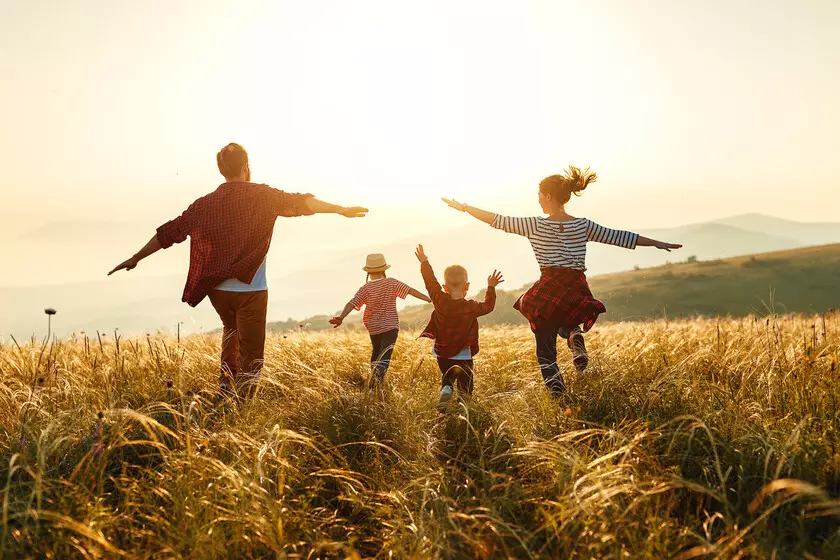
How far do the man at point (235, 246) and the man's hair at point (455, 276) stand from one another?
126 cm

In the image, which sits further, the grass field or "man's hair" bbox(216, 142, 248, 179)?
"man's hair" bbox(216, 142, 248, 179)

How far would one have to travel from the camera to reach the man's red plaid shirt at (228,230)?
567 cm

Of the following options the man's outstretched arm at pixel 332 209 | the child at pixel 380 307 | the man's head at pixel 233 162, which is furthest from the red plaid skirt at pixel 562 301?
the man's head at pixel 233 162

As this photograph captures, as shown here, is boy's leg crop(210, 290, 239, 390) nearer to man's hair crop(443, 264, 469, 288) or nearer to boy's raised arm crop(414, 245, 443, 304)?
boy's raised arm crop(414, 245, 443, 304)

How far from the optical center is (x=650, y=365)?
19.6 ft

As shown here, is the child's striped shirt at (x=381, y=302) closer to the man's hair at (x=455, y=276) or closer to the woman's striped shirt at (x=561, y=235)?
the man's hair at (x=455, y=276)

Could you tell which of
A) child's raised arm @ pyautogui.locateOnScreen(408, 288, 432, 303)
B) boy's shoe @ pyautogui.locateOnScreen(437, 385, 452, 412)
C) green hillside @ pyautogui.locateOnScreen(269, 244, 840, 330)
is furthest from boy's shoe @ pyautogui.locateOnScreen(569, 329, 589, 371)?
green hillside @ pyautogui.locateOnScreen(269, 244, 840, 330)

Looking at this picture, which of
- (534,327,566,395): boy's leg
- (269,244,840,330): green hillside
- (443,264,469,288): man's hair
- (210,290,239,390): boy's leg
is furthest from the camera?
(269,244,840,330): green hillside

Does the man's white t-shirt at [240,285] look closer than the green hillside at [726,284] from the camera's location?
Yes

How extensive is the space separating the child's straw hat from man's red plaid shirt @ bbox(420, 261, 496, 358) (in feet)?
4.33

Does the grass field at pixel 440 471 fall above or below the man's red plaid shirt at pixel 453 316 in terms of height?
below

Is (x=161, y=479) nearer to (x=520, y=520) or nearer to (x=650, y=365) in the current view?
(x=520, y=520)

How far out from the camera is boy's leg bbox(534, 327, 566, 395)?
546 centimetres

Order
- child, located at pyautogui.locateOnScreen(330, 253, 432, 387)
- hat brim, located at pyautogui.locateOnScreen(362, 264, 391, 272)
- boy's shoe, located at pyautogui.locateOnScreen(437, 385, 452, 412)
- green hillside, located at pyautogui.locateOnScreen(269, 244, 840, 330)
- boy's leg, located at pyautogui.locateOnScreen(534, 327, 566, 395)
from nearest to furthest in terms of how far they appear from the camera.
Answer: boy's shoe, located at pyautogui.locateOnScreen(437, 385, 452, 412) < boy's leg, located at pyautogui.locateOnScreen(534, 327, 566, 395) < child, located at pyautogui.locateOnScreen(330, 253, 432, 387) < hat brim, located at pyautogui.locateOnScreen(362, 264, 391, 272) < green hillside, located at pyautogui.locateOnScreen(269, 244, 840, 330)
